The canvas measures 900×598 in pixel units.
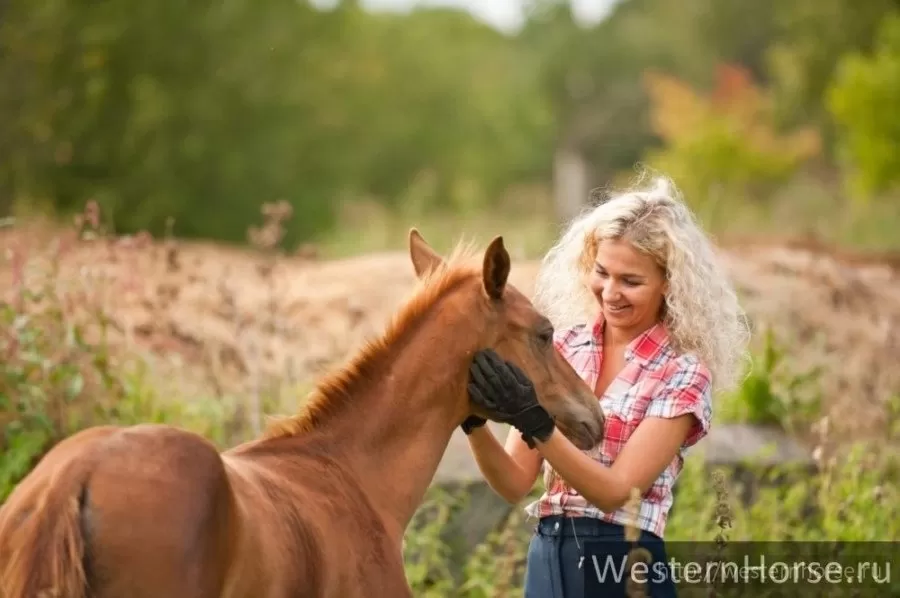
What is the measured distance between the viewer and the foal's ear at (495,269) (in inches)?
151

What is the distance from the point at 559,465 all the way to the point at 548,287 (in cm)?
95

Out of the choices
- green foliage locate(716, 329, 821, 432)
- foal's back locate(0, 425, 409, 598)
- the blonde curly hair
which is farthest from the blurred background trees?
foal's back locate(0, 425, 409, 598)

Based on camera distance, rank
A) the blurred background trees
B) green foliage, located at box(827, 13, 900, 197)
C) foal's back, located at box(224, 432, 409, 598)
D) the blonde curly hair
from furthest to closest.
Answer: green foliage, located at box(827, 13, 900, 197) → the blurred background trees → the blonde curly hair → foal's back, located at box(224, 432, 409, 598)

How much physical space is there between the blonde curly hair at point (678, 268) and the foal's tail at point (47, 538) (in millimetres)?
1943

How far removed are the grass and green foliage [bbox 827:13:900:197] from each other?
14.7 metres

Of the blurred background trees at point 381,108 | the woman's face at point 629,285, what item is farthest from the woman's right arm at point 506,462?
A: the blurred background trees at point 381,108

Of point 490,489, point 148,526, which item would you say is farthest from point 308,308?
point 148,526

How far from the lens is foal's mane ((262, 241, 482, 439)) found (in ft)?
12.6

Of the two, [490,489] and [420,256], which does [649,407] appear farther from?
[490,489]

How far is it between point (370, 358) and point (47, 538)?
134 cm

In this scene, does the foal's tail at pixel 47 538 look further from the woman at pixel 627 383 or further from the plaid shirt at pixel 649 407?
the plaid shirt at pixel 649 407

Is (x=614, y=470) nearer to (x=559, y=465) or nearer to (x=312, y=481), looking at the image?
(x=559, y=465)

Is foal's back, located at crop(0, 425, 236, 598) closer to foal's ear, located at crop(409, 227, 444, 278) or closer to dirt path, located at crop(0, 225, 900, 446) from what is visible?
foal's ear, located at crop(409, 227, 444, 278)

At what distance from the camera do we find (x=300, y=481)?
11.8 feet
